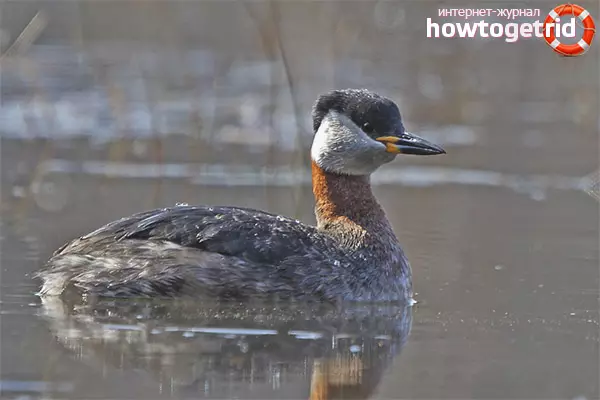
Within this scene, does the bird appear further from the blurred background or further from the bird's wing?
the blurred background

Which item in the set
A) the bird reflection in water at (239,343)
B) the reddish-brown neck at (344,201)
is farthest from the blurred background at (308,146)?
the reddish-brown neck at (344,201)

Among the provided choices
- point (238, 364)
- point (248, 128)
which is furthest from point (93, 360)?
point (248, 128)

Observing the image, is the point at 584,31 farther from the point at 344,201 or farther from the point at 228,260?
the point at 228,260

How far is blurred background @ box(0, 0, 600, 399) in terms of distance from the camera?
6617mm

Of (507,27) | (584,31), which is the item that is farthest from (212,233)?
(507,27)

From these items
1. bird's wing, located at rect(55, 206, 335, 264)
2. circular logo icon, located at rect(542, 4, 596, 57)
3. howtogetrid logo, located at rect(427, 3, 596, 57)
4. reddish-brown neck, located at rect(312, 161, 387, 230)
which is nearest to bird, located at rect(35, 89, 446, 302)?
bird's wing, located at rect(55, 206, 335, 264)

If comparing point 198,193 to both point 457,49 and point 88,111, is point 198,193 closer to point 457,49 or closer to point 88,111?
point 88,111

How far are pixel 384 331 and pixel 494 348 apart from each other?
2.26ft

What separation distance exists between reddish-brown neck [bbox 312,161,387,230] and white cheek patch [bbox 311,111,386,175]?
0.19 ft

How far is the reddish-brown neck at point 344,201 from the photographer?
835 centimetres

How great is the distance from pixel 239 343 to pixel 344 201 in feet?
6.83

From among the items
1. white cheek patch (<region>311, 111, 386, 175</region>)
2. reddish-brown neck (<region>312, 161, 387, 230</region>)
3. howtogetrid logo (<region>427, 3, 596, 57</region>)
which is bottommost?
reddish-brown neck (<region>312, 161, 387, 230</region>)

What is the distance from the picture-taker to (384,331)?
704cm

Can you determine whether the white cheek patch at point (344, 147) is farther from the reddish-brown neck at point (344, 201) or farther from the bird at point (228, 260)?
the bird at point (228, 260)
